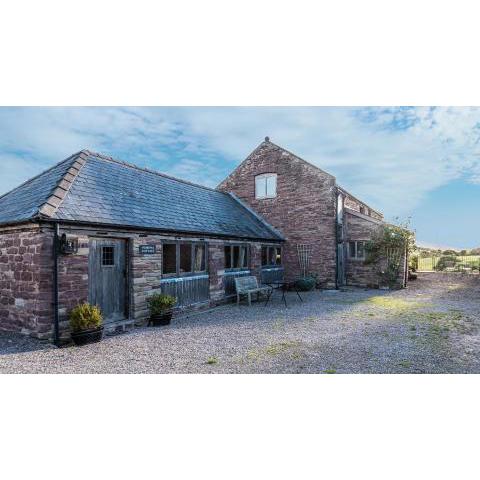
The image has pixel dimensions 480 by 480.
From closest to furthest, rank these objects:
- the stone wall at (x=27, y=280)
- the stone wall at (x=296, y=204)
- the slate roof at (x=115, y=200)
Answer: the stone wall at (x=27, y=280) < the slate roof at (x=115, y=200) < the stone wall at (x=296, y=204)

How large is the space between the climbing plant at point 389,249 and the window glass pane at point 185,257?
34.5ft

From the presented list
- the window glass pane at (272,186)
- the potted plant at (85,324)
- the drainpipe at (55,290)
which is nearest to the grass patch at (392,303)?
the window glass pane at (272,186)

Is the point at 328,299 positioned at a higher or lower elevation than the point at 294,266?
lower

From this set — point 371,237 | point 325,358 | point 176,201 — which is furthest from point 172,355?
point 371,237

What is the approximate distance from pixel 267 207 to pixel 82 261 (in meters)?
13.1

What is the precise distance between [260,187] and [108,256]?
12604 millimetres

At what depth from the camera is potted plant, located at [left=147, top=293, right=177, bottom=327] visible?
31.7 ft

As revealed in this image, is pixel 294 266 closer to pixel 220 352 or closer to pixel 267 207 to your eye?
pixel 267 207

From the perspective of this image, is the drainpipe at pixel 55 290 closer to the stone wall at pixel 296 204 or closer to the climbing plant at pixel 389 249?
the stone wall at pixel 296 204

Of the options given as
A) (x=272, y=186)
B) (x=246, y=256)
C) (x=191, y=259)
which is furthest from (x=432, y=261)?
(x=191, y=259)

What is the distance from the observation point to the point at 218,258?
520 inches

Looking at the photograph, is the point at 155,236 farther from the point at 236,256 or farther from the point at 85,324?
the point at 236,256

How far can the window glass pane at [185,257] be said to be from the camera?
11.5 metres

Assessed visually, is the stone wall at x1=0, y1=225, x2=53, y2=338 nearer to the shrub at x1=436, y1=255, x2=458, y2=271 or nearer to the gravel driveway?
the gravel driveway
